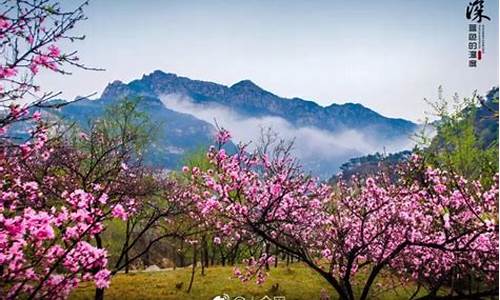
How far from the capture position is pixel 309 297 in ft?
34.7

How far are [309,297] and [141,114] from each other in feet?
27.8

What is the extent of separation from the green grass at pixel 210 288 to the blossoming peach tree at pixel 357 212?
3.19 meters

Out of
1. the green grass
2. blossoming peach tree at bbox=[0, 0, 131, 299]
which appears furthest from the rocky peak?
blossoming peach tree at bbox=[0, 0, 131, 299]

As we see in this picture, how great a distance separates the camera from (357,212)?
6758 millimetres

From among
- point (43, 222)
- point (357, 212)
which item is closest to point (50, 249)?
point (43, 222)

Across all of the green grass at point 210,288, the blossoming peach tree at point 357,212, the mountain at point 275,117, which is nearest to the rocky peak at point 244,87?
the mountain at point 275,117

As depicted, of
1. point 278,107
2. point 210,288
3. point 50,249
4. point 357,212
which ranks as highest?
point 278,107

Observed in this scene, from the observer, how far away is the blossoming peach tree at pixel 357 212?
6.00m

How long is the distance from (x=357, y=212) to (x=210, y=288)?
5338mm

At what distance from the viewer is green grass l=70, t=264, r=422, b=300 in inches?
405

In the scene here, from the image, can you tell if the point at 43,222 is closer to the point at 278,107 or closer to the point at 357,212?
the point at 357,212

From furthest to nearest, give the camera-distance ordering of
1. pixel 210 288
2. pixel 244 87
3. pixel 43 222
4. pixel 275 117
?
pixel 244 87 < pixel 275 117 < pixel 210 288 < pixel 43 222

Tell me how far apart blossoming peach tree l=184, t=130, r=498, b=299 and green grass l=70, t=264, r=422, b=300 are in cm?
319

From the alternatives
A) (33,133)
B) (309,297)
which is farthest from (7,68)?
(309,297)
